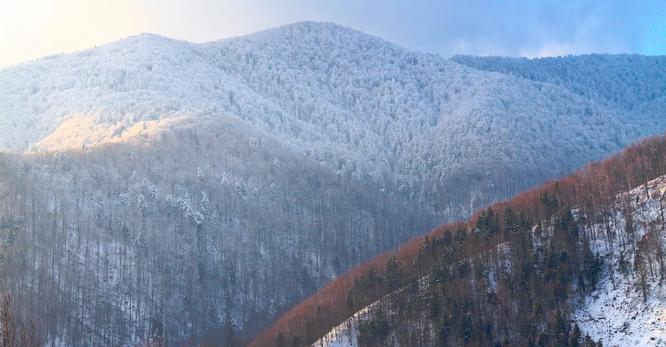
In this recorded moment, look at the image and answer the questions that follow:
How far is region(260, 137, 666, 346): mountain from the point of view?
96.1 metres

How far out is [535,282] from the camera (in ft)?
351

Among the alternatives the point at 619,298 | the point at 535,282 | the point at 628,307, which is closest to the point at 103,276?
the point at 535,282

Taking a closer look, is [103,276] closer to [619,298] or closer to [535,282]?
[535,282]

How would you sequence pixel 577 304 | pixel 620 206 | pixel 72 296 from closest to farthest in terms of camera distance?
pixel 577 304 < pixel 620 206 < pixel 72 296

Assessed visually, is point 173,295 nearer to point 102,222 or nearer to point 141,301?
point 141,301

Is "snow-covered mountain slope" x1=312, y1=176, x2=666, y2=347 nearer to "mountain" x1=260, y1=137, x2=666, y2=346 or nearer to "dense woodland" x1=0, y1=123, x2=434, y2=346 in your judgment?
"mountain" x1=260, y1=137, x2=666, y2=346

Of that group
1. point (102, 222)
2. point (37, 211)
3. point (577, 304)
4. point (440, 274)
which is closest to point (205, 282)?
point (102, 222)

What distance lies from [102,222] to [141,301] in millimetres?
29868

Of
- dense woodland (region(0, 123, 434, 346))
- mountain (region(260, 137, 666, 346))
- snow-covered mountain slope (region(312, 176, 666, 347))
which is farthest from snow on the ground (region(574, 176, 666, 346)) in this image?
dense woodland (region(0, 123, 434, 346))

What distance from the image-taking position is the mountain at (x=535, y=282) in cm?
9612

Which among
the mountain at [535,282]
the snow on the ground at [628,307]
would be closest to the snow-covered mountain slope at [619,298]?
the snow on the ground at [628,307]

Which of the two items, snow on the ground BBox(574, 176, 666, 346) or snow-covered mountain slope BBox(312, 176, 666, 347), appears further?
snow-covered mountain slope BBox(312, 176, 666, 347)

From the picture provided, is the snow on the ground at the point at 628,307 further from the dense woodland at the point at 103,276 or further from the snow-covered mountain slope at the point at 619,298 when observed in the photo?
the dense woodland at the point at 103,276

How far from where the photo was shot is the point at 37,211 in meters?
175
